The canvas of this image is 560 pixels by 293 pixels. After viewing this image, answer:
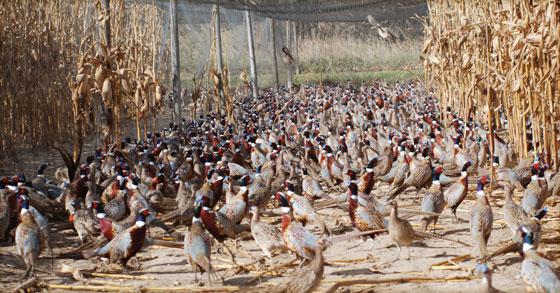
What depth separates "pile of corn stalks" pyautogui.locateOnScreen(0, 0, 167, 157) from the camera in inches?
460

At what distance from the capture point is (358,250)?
7.59 metres

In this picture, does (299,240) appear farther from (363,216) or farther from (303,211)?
(303,211)

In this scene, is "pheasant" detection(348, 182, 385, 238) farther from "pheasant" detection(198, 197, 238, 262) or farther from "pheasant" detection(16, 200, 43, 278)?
"pheasant" detection(16, 200, 43, 278)

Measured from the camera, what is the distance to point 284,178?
10219 mm

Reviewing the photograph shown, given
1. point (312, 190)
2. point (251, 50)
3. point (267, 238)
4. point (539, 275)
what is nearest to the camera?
point (539, 275)

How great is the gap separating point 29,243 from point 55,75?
831cm

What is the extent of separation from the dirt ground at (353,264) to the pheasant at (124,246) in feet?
0.68

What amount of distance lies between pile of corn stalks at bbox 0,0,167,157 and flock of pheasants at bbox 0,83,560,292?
1.06 metres

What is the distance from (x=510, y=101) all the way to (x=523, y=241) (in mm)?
5636

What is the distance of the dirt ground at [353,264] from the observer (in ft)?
20.4

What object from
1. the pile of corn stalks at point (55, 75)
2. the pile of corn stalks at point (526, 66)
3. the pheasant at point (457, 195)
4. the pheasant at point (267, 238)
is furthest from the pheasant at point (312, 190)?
the pile of corn stalks at point (55, 75)

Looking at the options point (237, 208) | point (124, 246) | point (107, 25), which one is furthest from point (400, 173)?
point (107, 25)

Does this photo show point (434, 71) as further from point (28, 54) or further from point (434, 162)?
point (28, 54)

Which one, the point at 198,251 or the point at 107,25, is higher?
the point at 107,25
